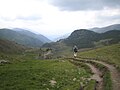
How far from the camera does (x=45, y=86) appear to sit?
1303 inches

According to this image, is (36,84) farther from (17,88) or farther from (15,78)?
(15,78)

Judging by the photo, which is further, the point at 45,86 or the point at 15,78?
the point at 15,78

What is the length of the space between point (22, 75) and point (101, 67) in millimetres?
17240

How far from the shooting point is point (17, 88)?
31.5 metres

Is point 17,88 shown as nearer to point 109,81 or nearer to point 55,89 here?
point 55,89

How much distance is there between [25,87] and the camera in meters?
32.1

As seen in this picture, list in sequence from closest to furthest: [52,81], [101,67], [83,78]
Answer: [52,81], [83,78], [101,67]

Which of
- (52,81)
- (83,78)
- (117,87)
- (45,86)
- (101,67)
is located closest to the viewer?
(117,87)

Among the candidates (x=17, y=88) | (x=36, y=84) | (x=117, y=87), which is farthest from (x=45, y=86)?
(x=117, y=87)

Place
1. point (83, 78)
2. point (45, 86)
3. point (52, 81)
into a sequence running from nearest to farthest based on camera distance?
point (45, 86)
point (52, 81)
point (83, 78)

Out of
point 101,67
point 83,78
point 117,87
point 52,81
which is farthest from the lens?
point 101,67

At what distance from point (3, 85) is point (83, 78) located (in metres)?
13.6

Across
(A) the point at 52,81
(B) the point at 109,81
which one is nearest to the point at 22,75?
(A) the point at 52,81

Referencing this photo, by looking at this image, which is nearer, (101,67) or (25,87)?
(25,87)
